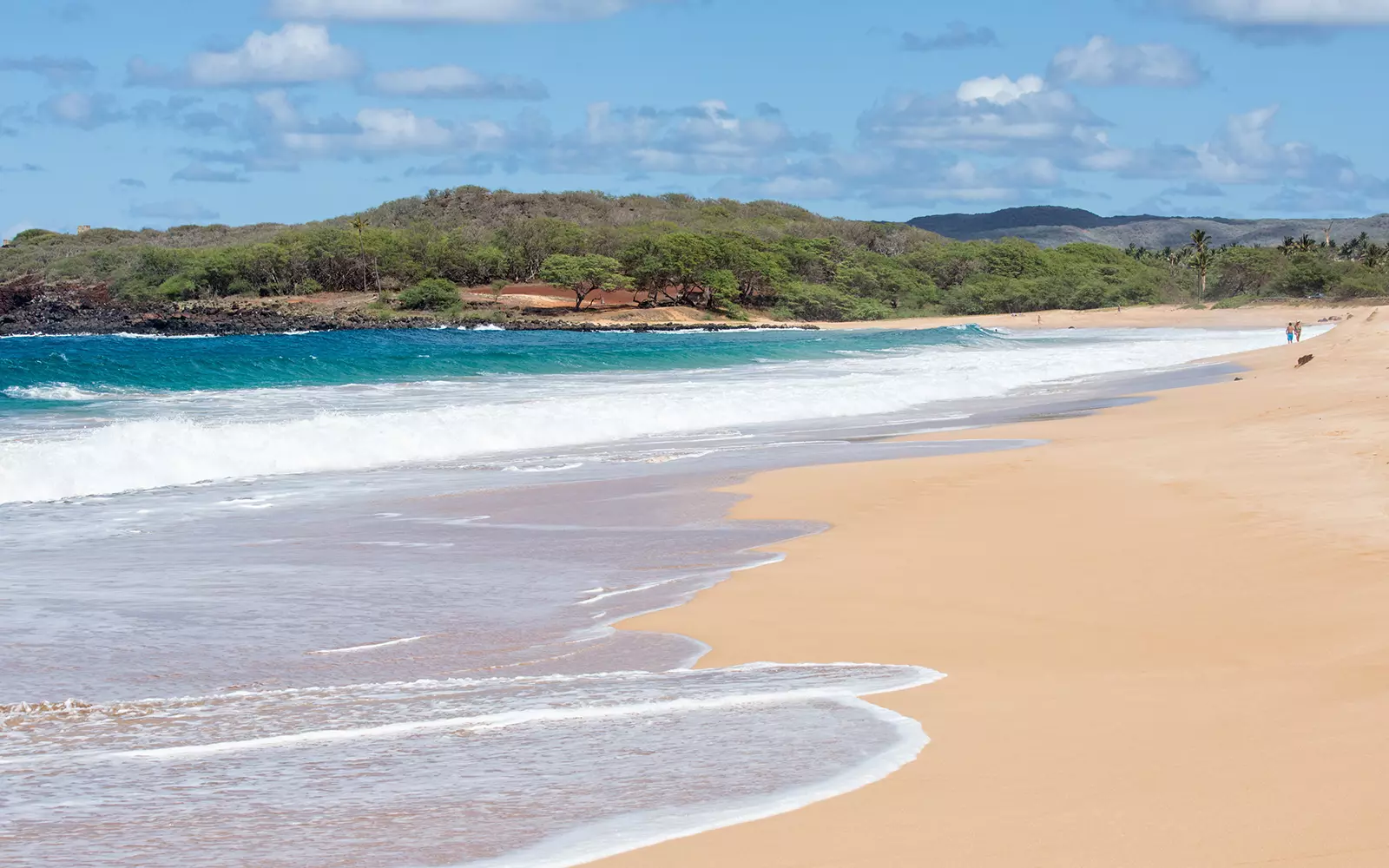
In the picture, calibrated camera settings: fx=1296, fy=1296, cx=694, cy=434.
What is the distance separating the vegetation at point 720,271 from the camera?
336 ft

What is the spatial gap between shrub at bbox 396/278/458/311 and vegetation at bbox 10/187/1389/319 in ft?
0.50

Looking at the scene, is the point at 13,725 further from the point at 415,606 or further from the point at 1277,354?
the point at 1277,354

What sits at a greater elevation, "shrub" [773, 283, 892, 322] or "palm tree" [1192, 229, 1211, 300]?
"palm tree" [1192, 229, 1211, 300]

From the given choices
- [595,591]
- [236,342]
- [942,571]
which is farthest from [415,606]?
[236,342]

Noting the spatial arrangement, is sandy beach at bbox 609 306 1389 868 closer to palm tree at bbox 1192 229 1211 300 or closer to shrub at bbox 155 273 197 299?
palm tree at bbox 1192 229 1211 300

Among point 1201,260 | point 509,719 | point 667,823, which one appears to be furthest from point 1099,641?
point 1201,260

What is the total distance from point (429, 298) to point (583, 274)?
41.6 ft

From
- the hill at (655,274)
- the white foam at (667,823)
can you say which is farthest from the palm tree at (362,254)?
the white foam at (667,823)

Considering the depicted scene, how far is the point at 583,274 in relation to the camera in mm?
101062

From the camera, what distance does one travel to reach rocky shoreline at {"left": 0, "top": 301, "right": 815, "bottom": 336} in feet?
278

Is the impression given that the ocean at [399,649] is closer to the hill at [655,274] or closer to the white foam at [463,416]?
the white foam at [463,416]

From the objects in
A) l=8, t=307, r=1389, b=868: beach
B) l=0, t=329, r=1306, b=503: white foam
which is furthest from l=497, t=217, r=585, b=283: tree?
l=8, t=307, r=1389, b=868: beach

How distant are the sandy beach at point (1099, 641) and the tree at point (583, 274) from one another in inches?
3431

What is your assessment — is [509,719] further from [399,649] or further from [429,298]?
[429,298]
